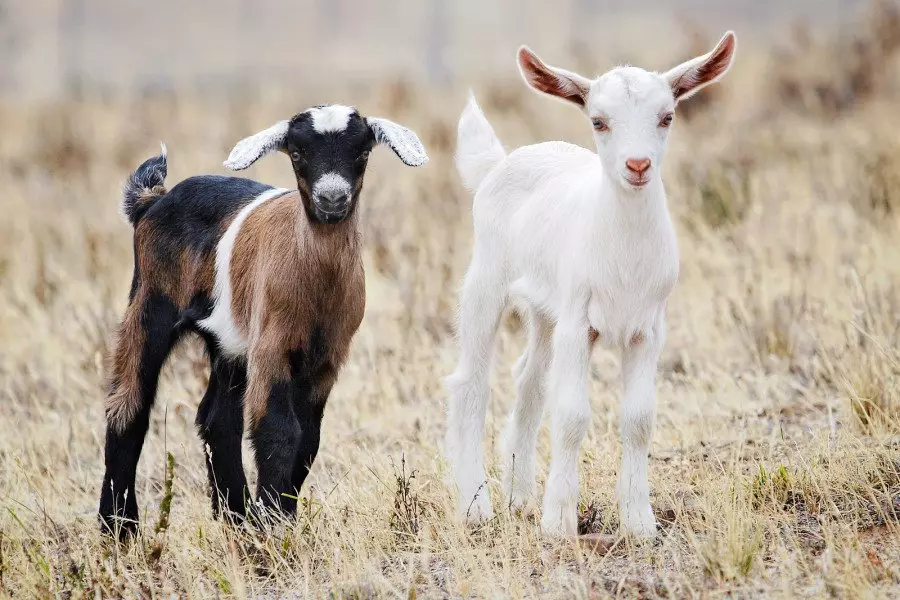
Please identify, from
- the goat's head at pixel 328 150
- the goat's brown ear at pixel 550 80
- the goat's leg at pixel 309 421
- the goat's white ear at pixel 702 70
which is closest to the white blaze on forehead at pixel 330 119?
the goat's head at pixel 328 150

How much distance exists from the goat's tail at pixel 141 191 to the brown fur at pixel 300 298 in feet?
3.42

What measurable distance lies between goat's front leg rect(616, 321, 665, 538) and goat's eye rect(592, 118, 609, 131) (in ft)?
2.72

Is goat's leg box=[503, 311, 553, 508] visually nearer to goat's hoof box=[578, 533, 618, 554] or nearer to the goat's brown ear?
goat's hoof box=[578, 533, 618, 554]

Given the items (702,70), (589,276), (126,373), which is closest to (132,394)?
(126,373)

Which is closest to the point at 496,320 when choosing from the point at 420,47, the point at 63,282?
the point at 63,282

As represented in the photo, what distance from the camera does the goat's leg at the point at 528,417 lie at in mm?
5668

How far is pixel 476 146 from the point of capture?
6.18 meters

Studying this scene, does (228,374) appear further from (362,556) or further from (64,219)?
(64,219)

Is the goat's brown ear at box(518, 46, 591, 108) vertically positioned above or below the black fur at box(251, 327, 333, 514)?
above

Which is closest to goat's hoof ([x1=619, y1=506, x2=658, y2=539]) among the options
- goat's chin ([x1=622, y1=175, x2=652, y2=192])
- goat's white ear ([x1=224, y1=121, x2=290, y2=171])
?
goat's chin ([x1=622, y1=175, x2=652, y2=192])

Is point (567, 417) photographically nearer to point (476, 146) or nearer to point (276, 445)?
point (276, 445)

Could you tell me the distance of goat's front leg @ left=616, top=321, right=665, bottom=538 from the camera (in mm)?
4809

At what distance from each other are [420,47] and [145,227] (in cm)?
4786

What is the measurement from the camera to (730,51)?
483cm
